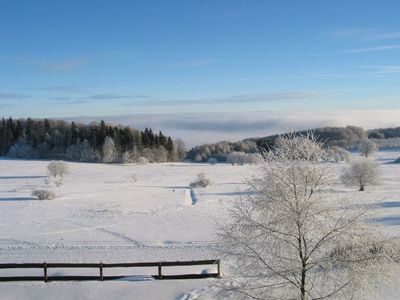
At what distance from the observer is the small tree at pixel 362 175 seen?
196 feet

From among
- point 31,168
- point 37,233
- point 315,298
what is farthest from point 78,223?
point 31,168

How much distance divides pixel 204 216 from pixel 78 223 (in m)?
10.2

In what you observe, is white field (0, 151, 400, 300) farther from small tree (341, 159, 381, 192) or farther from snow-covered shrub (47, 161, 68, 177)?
snow-covered shrub (47, 161, 68, 177)

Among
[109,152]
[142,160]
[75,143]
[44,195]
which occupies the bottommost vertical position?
[44,195]

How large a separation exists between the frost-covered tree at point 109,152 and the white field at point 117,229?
52027 mm

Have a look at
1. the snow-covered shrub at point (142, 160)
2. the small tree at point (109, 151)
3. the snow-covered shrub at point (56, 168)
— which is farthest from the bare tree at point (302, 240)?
the small tree at point (109, 151)

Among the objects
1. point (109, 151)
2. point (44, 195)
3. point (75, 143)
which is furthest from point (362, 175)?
point (75, 143)

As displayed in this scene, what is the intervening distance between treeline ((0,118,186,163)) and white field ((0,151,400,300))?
5467 cm

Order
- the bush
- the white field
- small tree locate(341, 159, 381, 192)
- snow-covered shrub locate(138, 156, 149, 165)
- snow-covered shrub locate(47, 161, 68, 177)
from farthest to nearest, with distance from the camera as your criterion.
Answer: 1. snow-covered shrub locate(138, 156, 149, 165)
2. snow-covered shrub locate(47, 161, 68, 177)
3. small tree locate(341, 159, 381, 192)
4. the bush
5. the white field

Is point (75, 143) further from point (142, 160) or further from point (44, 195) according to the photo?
point (44, 195)

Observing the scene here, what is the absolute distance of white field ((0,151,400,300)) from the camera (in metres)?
21.1

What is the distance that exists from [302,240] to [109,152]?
10653 centimetres

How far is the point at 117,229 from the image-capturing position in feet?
122

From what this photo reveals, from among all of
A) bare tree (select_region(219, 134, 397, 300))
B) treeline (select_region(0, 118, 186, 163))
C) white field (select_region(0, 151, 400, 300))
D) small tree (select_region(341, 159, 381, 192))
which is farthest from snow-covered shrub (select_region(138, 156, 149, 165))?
bare tree (select_region(219, 134, 397, 300))
